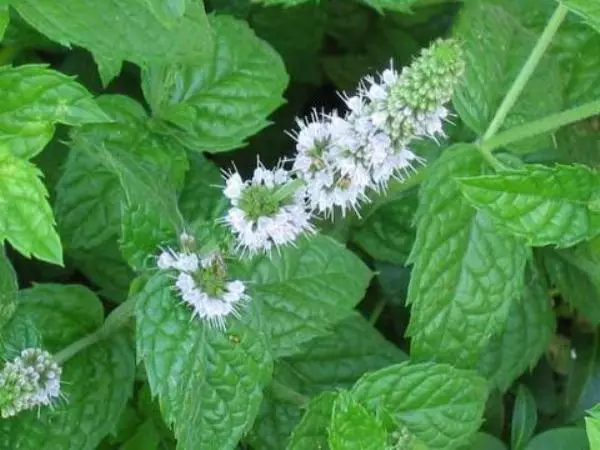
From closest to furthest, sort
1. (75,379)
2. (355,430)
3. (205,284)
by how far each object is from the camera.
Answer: (205,284)
(355,430)
(75,379)

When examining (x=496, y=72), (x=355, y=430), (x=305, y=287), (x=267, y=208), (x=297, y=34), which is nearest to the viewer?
(x=267, y=208)

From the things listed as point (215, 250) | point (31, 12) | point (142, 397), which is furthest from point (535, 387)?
point (31, 12)

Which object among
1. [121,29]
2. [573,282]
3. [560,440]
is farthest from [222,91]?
[560,440]

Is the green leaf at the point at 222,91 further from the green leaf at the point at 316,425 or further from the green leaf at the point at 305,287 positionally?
the green leaf at the point at 316,425

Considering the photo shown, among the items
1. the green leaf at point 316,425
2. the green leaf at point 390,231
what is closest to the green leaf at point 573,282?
the green leaf at point 390,231

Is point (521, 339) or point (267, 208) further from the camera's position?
point (521, 339)

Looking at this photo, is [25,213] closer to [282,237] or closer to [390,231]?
[282,237]
